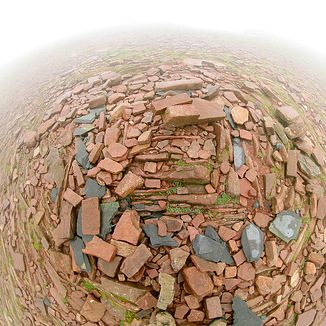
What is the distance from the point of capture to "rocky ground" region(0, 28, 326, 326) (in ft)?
10.7

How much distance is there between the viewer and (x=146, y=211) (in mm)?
3660

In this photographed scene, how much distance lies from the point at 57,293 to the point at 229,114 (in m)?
5.10

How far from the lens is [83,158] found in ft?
13.2

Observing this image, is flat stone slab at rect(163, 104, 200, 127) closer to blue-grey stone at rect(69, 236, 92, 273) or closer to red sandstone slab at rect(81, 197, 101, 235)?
red sandstone slab at rect(81, 197, 101, 235)

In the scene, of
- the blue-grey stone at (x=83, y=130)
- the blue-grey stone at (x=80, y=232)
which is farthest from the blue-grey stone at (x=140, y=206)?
the blue-grey stone at (x=83, y=130)

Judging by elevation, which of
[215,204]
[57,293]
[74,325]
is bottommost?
[74,325]

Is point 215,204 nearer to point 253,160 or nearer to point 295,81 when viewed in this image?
point 253,160

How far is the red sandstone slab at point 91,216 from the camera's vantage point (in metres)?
3.45

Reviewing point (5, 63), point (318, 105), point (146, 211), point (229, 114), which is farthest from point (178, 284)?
point (5, 63)

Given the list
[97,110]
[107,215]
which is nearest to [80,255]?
[107,215]

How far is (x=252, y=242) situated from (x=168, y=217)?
1562 millimetres

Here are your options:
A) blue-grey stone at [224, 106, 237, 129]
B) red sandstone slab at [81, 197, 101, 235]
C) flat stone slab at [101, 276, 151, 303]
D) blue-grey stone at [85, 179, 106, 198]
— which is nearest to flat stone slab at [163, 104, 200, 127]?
blue-grey stone at [224, 106, 237, 129]

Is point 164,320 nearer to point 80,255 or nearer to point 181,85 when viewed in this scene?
point 80,255

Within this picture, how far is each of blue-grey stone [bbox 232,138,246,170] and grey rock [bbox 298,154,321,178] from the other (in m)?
1.45
